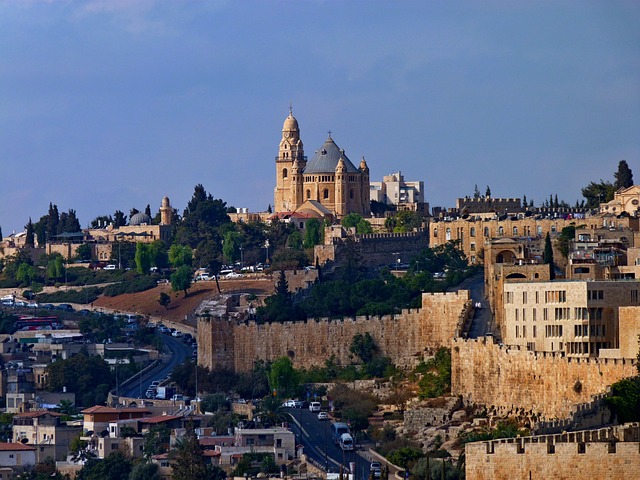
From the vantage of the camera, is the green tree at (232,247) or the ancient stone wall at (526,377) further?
the green tree at (232,247)

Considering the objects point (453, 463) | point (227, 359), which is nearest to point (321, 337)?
point (227, 359)

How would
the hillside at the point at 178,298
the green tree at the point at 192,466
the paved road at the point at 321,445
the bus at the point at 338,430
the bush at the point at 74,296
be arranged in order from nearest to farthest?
the paved road at the point at 321,445 → the green tree at the point at 192,466 → the bus at the point at 338,430 → the hillside at the point at 178,298 → the bush at the point at 74,296

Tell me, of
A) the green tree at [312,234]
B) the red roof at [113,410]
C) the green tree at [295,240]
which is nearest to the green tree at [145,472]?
the red roof at [113,410]

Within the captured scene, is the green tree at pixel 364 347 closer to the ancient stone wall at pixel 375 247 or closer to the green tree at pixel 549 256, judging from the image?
the green tree at pixel 549 256

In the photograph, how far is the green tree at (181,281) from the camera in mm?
143375

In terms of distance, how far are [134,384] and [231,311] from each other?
38.1 ft

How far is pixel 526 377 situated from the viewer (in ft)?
260

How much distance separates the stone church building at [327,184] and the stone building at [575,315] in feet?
260

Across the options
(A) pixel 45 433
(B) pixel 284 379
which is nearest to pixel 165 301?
(A) pixel 45 433

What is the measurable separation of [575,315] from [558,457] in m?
27.0

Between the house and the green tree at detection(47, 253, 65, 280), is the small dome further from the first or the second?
the house

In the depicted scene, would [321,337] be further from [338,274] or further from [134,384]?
[338,274]

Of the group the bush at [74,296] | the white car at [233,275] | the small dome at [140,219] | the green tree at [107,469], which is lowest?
the green tree at [107,469]

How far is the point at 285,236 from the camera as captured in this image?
502 ft
